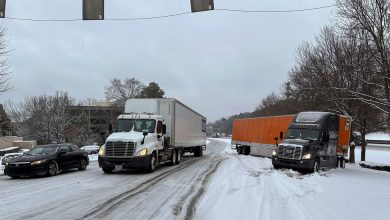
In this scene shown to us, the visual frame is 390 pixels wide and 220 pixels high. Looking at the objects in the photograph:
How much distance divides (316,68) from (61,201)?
25.1 metres

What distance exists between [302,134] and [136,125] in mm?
8586

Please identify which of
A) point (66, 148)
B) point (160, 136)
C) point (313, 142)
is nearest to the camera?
point (66, 148)

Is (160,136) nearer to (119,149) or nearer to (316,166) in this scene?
(119,149)

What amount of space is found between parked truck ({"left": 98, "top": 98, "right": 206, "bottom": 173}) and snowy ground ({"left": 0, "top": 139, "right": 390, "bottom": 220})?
9.28ft

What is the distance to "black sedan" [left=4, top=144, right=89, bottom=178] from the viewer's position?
63.6 ft

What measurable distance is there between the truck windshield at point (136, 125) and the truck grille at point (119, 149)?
1.72 metres

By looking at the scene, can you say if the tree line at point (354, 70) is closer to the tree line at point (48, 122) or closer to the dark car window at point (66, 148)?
the dark car window at point (66, 148)

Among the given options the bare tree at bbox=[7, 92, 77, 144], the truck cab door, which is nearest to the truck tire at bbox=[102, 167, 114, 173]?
the truck cab door

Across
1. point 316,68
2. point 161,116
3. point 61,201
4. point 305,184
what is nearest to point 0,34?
point 161,116

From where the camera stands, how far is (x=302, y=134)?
966 inches

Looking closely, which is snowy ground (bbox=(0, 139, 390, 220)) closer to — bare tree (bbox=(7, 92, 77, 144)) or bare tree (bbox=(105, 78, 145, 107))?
bare tree (bbox=(7, 92, 77, 144))

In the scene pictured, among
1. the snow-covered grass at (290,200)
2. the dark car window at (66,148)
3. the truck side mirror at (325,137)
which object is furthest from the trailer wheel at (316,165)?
the dark car window at (66,148)

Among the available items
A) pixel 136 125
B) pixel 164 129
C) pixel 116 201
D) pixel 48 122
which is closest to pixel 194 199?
pixel 116 201

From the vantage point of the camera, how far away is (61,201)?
12117mm
